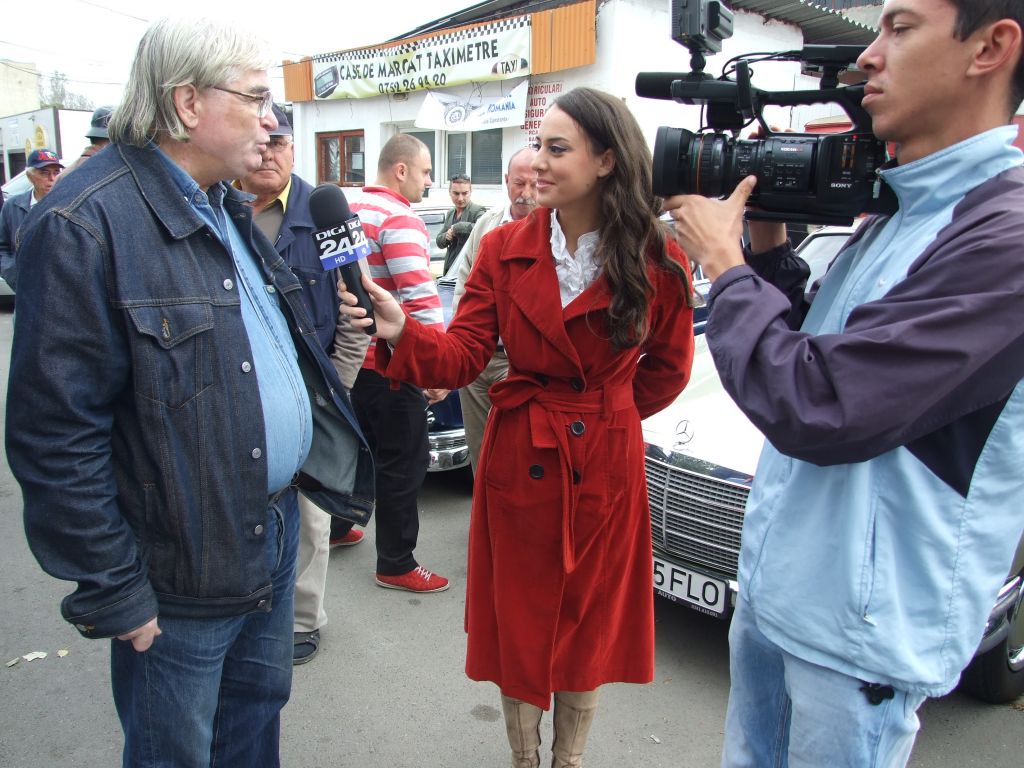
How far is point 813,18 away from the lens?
42.1 ft

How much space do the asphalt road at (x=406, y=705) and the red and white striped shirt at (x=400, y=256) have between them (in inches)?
51.4

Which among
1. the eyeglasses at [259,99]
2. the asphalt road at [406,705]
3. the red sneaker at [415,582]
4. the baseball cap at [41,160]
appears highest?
the baseball cap at [41,160]

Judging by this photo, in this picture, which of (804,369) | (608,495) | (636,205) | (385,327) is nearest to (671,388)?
(608,495)

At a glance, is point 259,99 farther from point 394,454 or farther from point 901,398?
point 394,454

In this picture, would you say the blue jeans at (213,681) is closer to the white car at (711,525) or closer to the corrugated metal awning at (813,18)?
Answer: the white car at (711,525)

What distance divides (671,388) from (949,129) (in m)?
1.21

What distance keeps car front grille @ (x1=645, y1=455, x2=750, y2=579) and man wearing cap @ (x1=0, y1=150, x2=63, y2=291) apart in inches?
189

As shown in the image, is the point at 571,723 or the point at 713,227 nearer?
the point at 713,227

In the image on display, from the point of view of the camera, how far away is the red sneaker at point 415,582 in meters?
3.97

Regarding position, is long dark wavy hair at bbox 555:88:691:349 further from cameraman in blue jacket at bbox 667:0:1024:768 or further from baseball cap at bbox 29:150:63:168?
baseball cap at bbox 29:150:63:168

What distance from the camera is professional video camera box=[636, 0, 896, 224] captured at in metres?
1.53

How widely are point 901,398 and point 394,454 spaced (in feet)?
9.62

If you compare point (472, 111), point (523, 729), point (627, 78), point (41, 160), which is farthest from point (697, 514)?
point (472, 111)

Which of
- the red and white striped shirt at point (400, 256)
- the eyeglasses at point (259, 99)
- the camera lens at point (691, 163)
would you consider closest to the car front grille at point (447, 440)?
the red and white striped shirt at point (400, 256)
